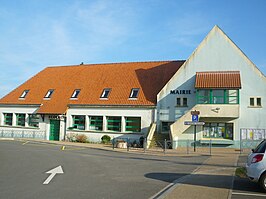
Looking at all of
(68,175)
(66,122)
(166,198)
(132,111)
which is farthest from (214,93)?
(166,198)

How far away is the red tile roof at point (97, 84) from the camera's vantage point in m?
33.7

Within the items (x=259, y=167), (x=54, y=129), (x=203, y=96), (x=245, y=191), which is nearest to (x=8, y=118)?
(x=54, y=129)

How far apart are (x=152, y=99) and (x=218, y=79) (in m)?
6.88

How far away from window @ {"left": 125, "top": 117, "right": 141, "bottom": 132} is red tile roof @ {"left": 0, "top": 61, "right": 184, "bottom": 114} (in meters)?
1.54

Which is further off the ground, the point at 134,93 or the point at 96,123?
the point at 134,93

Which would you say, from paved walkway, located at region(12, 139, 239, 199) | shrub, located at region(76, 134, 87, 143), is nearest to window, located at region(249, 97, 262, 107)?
paved walkway, located at region(12, 139, 239, 199)

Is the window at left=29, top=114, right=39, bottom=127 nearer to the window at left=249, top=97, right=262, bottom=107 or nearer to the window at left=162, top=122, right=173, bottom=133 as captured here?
the window at left=162, top=122, right=173, bottom=133

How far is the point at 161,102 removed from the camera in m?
31.1

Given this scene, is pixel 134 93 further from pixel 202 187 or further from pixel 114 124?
pixel 202 187

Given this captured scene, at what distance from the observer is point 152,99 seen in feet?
105

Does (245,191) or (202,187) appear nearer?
(245,191)

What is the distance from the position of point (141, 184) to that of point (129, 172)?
2910 millimetres

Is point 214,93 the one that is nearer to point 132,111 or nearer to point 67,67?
point 132,111

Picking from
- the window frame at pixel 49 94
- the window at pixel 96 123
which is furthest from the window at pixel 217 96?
the window frame at pixel 49 94
